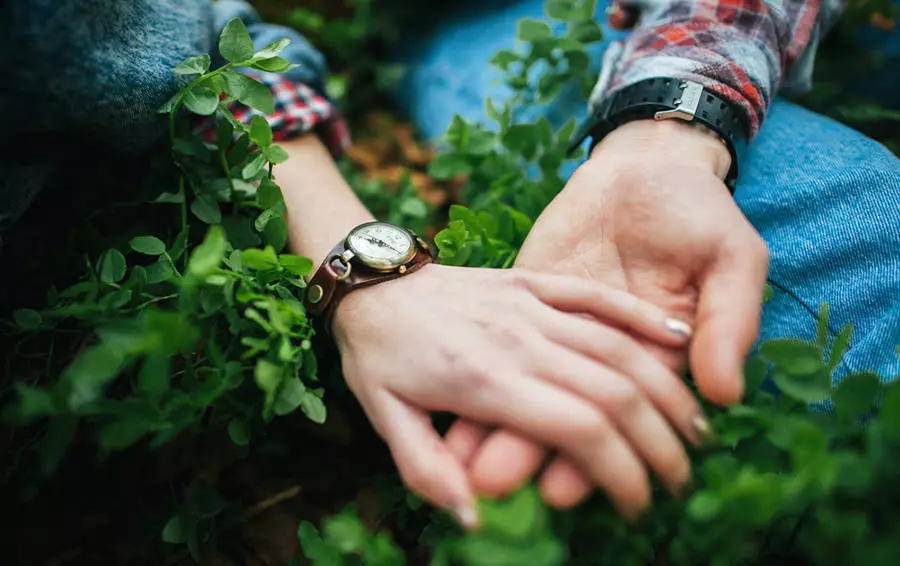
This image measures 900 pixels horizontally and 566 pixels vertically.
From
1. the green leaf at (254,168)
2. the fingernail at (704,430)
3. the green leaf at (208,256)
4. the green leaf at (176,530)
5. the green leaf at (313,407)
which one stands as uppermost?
the green leaf at (208,256)

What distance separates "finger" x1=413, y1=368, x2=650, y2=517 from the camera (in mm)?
836

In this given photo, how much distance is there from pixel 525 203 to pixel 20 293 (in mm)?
1058

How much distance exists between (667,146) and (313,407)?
32.0 inches

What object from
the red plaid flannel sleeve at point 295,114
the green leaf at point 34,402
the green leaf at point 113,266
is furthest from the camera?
the red plaid flannel sleeve at point 295,114

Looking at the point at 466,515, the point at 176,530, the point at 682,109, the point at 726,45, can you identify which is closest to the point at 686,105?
the point at 682,109

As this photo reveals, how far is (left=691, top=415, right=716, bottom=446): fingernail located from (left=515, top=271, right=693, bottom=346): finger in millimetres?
123

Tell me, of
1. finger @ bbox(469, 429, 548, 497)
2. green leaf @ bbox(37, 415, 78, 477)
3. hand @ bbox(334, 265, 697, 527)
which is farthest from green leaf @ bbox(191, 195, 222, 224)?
finger @ bbox(469, 429, 548, 497)

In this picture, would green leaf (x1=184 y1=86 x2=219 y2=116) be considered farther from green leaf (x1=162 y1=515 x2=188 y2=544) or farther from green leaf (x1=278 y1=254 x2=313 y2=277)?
green leaf (x1=162 y1=515 x2=188 y2=544)

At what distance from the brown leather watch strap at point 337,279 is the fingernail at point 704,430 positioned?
52cm

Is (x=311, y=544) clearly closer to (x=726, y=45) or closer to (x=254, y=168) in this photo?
(x=254, y=168)

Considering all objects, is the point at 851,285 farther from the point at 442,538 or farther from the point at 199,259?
the point at 199,259

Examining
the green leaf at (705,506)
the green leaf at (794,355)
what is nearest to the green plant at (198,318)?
the green leaf at (705,506)

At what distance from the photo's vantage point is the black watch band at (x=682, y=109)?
4.11 ft

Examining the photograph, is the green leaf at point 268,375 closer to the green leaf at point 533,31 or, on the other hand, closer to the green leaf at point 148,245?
the green leaf at point 148,245
